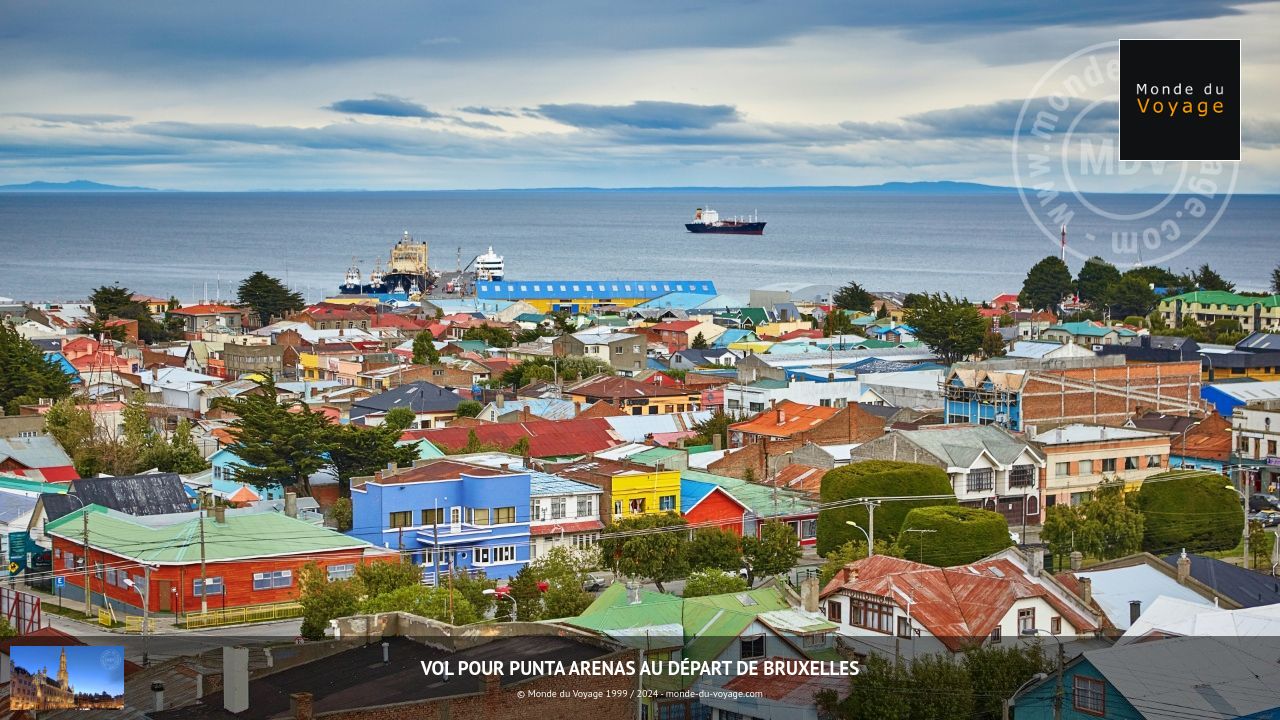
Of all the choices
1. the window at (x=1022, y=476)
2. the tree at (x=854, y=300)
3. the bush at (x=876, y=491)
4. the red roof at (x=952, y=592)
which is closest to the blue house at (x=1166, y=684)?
the red roof at (x=952, y=592)

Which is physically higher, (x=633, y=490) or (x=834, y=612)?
(x=633, y=490)

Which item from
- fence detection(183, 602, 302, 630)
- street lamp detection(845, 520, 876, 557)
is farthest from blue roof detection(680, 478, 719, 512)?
fence detection(183, 602, 302, 630)

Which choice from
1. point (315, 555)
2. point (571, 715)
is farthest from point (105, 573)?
point (571, 715)

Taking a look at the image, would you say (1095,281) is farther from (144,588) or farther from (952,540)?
(144,588)

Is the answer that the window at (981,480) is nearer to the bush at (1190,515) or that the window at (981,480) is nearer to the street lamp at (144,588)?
the bush at (1190,515)

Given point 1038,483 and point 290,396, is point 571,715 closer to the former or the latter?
point 1038,483

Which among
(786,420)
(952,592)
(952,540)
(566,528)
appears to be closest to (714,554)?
(566,528)

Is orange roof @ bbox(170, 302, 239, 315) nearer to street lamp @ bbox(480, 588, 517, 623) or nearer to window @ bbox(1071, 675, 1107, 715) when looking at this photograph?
street lamp @ bbox(480, 588, 517, 623)
